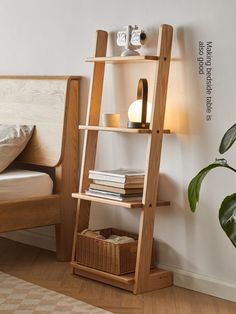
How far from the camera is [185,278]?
343cm

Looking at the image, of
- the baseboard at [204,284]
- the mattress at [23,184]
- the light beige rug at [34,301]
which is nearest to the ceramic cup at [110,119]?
the mattress at [23,184]

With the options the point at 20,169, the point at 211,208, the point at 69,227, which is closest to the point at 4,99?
the point at 20,169

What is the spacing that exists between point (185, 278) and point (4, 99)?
1841mm

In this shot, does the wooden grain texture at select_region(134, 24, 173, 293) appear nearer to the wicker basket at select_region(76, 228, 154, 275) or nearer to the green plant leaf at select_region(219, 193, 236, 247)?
the wicker basket at select_region(76, 228, 154, 275)

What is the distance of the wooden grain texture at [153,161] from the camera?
10.8ft

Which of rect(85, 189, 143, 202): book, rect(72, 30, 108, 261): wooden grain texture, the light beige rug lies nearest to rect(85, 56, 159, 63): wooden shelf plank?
rect(72, 30, 108, 261): wooden grain texture

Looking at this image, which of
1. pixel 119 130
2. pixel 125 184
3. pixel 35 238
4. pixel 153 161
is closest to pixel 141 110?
pixel 119 130

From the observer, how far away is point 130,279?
3.30m

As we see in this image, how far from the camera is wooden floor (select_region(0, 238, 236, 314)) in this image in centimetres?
310

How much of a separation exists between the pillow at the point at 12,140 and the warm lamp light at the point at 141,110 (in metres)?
0.92

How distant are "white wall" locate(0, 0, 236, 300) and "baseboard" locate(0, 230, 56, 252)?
0.46 metres

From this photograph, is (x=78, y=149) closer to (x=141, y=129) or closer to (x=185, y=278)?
(x=141, y=129)

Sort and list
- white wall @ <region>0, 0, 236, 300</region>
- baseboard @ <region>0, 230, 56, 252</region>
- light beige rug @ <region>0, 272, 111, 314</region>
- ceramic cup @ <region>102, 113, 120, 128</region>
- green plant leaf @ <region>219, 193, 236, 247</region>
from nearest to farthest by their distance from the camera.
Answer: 1. green plant leaf @ <region>219, 193, 236, 247</region>
2. light beige rug @ <region>0, 272, 111, 314</region>
3. white wall @ <region>0, 0, 236, 300</region>
4. ceramic cup @ <region>102, 113, 120, 128</region>
5. baseboard @ <region>0, 230, 56, 252</region>

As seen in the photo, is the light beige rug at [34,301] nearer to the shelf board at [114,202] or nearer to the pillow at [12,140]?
the shelf board at [114,202]
